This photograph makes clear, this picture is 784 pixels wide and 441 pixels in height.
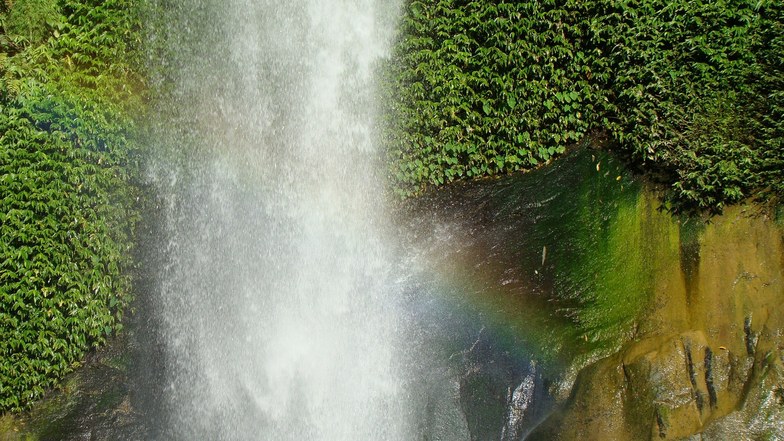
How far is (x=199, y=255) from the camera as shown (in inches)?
315

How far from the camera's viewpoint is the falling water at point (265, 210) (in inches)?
301

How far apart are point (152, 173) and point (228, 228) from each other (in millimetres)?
1038

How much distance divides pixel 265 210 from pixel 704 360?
4708 millimetres

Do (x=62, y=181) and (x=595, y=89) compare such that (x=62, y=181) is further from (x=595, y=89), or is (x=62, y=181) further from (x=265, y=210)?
(x=595, y=89)

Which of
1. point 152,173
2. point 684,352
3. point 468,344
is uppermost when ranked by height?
point 152,173

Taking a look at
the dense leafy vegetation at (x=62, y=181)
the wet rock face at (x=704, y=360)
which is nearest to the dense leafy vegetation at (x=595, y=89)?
the wet rock face at (x=704, y=360)

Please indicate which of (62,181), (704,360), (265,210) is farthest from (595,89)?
(62,181)

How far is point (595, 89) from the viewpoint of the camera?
7395 mm

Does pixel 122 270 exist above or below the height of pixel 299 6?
below

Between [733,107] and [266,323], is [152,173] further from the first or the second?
[733,107]

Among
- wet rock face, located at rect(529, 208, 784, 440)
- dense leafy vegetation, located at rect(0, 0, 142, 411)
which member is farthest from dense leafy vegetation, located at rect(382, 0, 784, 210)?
dense leafy vegetation, located at rect(0, 0, 142, 411)

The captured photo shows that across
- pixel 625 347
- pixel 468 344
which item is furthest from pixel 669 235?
pixel 468 344

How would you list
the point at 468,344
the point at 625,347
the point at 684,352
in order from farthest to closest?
the point at 468,344, the point at 625,347, the point at 684,352

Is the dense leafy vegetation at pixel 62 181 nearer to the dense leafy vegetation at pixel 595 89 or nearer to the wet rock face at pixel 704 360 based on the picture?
the dense leafy vegetation at pixel 595 89
